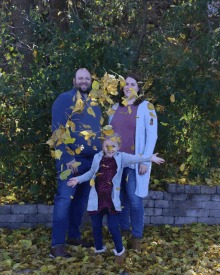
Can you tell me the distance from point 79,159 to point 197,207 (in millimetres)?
2286

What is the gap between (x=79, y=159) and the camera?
4.26 m

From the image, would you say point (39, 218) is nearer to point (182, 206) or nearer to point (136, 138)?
point (136, 138)

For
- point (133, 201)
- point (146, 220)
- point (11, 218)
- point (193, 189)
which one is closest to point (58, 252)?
point (133, 201)

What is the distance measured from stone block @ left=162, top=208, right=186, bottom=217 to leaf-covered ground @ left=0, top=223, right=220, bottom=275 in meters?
0.22

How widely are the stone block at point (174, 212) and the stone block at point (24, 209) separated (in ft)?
6.10

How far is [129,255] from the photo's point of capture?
13.9 ft

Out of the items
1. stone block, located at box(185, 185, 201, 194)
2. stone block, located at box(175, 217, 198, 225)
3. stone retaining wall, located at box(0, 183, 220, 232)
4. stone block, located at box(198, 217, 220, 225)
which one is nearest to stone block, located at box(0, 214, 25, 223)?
stone retaining wall, located at box(0, 183, 220, 232)

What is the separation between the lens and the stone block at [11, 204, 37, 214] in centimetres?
521

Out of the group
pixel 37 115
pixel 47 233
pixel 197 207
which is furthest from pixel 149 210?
pixel 37 115

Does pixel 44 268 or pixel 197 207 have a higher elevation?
pixel 197 207

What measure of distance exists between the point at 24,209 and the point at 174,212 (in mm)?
2138

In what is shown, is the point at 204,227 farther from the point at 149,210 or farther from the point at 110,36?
the point at 110,36

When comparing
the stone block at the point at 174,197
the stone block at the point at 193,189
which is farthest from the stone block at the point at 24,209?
the stone block at the point at 193,189

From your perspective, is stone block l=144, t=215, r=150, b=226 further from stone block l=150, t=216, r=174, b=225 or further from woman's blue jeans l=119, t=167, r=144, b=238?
woman's blue jeans l=119, t=167, r=144, b=238
